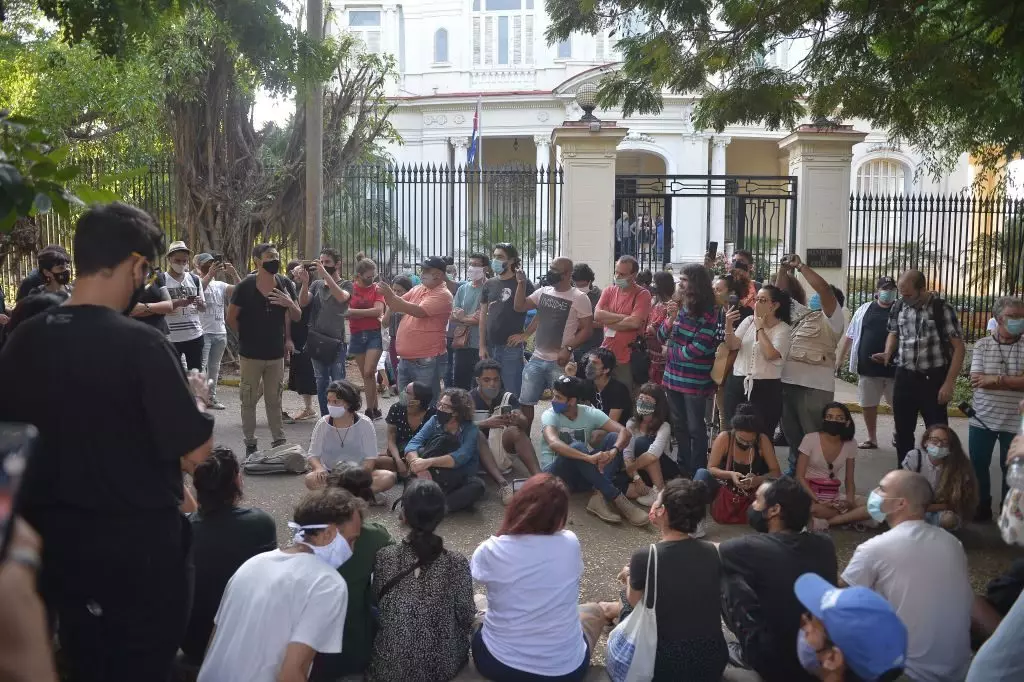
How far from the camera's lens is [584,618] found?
15.8ft

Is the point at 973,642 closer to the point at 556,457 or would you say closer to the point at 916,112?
the point at 556,457

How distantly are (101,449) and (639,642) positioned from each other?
2355 millimetres

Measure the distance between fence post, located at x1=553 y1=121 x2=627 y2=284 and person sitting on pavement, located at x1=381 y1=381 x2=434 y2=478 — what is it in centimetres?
643

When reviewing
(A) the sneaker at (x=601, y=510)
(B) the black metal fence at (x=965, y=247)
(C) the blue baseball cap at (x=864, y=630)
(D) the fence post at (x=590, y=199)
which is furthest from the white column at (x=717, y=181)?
(C) the blue baseball cap at (x=864, y=630)

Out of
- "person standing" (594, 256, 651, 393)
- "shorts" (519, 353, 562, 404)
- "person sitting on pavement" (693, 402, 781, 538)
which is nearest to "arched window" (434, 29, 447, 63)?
"person standing" (594, 256, 651, 393)

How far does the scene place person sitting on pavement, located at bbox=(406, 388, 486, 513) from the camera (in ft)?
23.4

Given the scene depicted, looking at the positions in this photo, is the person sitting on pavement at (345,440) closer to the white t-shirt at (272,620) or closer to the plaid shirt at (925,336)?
A: the white t-shirt at (272,620)

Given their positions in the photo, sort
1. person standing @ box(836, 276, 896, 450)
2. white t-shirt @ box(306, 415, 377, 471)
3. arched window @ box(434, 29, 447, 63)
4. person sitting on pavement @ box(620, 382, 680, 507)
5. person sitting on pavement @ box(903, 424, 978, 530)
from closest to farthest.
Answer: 1. person sitting on pavement @ box(903, 424, 978, 530)
2. white t-shirt @ box(306, 415, 377, 471)
3. person sitting on pavement @ box(620, 382, 680, 507)
4. person standing @ box(836, 276, 896, 450)
5. arched window @ box(434, 29, 447, 63)

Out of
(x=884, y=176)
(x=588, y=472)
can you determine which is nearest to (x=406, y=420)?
(x=588, y=472)

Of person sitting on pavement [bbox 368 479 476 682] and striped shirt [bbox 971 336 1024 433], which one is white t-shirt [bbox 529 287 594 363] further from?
person sitting on pavement [bbox 368 479 476 682]

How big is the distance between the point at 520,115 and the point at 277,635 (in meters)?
27.2

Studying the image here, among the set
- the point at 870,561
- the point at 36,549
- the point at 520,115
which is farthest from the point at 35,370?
the point at 520,115

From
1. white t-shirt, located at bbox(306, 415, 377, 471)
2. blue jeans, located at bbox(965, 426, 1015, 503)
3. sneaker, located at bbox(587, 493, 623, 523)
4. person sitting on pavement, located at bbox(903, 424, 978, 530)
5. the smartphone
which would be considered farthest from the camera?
white t-shirt, located at bbox(306, 415, 377, 471)

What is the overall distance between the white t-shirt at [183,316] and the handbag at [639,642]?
6.33m
